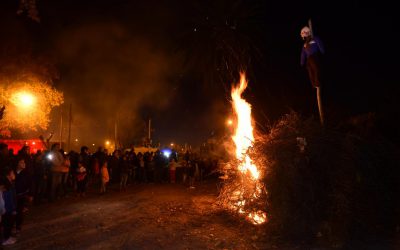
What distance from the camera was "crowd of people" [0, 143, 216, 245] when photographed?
7031 millimetres

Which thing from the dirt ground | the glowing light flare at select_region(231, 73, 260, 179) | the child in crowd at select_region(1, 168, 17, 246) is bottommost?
the dirt ground

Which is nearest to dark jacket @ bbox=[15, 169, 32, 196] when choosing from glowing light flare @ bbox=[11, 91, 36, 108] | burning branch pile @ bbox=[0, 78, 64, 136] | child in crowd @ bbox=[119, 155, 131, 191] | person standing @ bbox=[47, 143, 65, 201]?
person standing @ bbox=[47, 143, 65, 201]

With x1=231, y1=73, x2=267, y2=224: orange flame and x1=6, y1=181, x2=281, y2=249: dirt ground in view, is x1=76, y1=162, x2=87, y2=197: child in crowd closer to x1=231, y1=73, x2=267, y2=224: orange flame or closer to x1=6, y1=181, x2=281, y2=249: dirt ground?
x1=6, y1=181, x2=281, y2=249: dirt ground

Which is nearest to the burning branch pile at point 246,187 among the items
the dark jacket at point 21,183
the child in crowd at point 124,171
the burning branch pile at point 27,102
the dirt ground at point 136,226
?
the dirt ground at point 136,226

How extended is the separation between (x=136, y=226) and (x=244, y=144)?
12.7 feet

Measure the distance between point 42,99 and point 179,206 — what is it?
51.8 ft

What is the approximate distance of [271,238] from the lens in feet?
23.2

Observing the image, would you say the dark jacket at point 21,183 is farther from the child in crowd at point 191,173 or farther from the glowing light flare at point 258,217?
the child in crowd at point 191,173

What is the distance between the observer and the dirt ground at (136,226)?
6.92 m

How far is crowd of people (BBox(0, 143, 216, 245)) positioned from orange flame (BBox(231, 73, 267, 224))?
198 inches

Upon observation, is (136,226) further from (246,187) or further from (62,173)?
(62,173)

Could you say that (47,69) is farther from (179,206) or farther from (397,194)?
(397,194)

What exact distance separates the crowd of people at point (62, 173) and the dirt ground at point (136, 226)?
65 centimetres

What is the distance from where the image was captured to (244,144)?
10.1m
